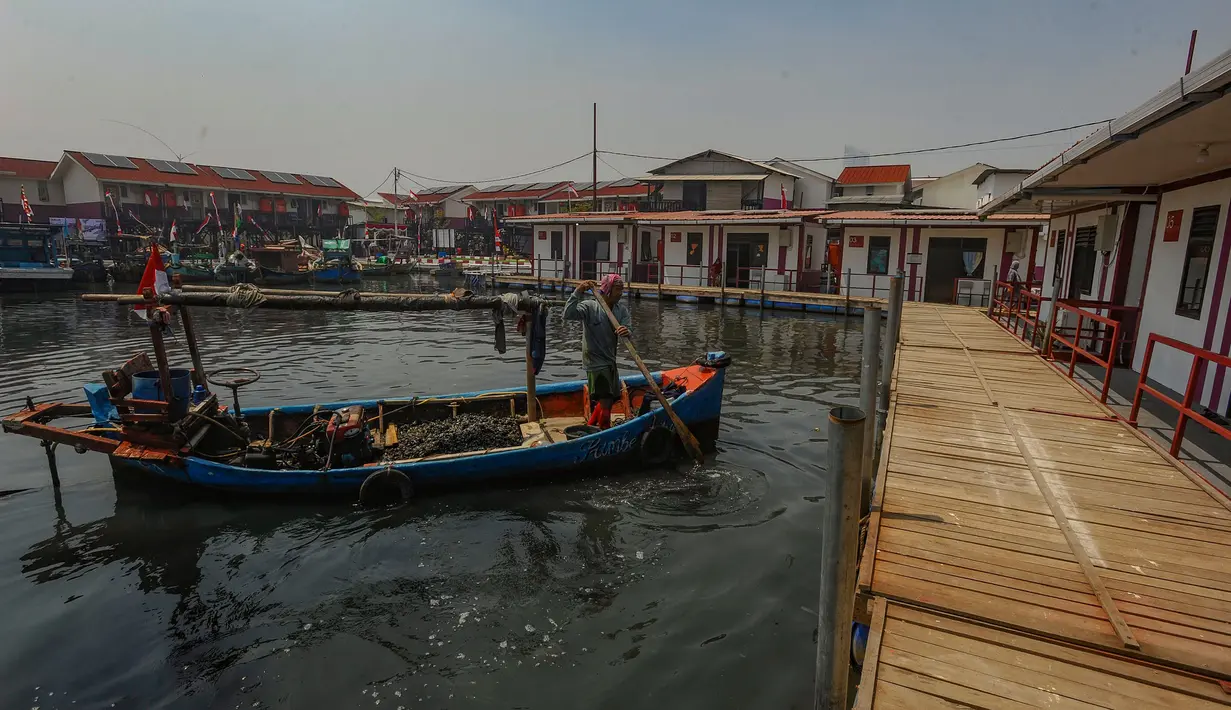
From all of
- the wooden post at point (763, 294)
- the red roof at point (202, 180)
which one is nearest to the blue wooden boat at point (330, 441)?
the wooden post at point (763, 294)

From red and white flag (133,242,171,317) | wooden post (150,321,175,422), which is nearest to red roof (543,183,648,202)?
red and white flag (133,242,171,317)

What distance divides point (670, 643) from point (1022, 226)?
2324 cm

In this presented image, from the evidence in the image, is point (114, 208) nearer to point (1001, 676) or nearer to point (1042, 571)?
point (1042, 571)

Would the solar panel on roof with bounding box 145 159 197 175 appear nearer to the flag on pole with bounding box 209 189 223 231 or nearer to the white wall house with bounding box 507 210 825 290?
the flag on pole with bounding box 209 189 223 231

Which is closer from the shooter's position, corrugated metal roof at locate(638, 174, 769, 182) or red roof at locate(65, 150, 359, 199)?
corrugated metal roof at locate(638, 174, 769, 182)

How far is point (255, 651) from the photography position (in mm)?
5375

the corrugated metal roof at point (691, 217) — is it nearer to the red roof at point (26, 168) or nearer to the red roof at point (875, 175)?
the red roof at point (875, 175)

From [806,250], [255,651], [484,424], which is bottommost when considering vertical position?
[255,651]

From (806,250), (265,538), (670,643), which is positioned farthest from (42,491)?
(806,250)

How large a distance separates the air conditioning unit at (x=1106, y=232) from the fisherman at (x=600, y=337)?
28.4 ft

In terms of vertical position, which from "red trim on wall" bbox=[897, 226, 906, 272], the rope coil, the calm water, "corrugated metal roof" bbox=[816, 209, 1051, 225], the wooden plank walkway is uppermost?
"corrugated metal roof" bbox=[816, 209, 1051, 225]

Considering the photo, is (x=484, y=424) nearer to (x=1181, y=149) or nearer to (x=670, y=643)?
(x=670, y=643)

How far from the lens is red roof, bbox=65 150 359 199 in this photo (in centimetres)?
4144

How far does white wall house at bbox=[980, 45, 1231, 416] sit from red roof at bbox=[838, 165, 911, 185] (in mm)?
28759
